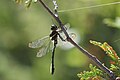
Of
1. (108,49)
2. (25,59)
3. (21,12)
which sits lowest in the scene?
(25,59)

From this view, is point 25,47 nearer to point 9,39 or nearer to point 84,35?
point 9,39

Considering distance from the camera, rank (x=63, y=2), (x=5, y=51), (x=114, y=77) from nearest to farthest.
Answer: (x=114, y=77) → (x=63, y=2) → (x=5, y=51)

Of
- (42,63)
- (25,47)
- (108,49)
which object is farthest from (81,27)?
(108,49)

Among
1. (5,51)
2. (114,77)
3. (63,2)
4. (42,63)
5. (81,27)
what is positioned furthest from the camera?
(5,51)

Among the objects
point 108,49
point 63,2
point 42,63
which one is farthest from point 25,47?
point 108,49

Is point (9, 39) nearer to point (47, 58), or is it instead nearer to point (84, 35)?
point (47, 58)

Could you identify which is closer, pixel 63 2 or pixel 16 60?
pixel 63 2

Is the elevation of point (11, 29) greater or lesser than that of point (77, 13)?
lesser
